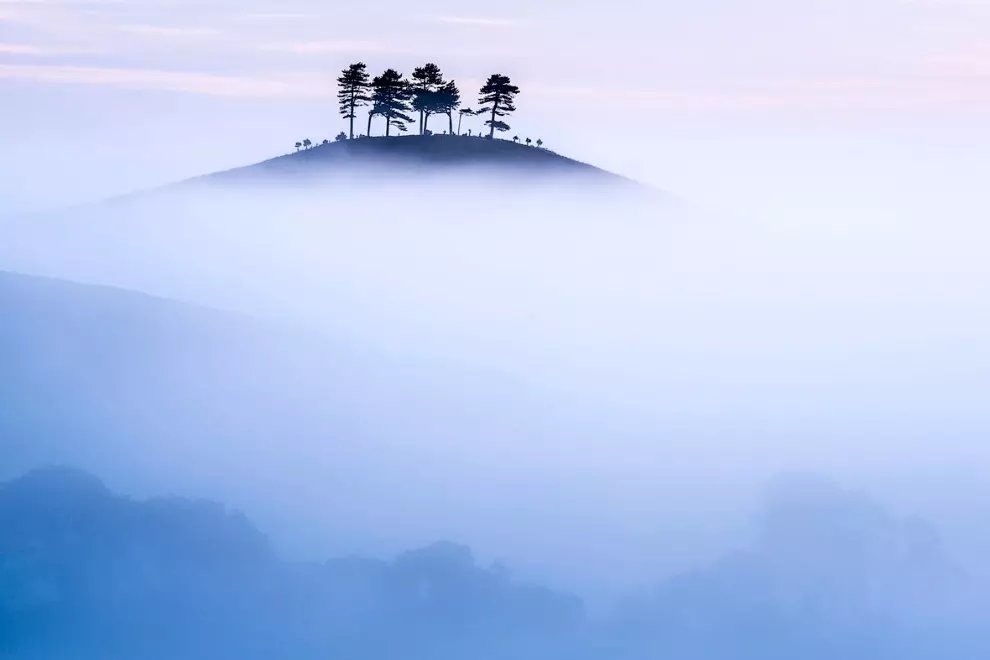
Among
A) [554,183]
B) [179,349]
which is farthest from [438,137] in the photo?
[179,349]

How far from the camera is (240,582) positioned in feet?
293

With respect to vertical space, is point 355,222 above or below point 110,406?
above

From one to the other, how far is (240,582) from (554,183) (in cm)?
6608

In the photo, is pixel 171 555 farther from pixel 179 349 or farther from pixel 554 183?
pixel 554 183

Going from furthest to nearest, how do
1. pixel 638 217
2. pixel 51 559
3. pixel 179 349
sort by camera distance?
pixel 638 217 < pixel 179 349 < pixel 51 559

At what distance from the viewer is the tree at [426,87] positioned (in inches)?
5108

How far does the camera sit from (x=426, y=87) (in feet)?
429

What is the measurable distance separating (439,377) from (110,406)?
3834 centimetres

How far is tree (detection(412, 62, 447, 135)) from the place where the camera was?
426 ft

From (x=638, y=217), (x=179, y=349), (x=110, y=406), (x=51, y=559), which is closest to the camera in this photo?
(x=51, y=559)

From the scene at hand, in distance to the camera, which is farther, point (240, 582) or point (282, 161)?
point (282, 161)

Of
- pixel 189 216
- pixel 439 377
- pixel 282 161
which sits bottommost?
→ pixel 439 377

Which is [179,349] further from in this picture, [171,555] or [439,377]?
[171,555]

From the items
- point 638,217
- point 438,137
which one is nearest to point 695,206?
point 638,217
